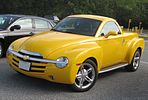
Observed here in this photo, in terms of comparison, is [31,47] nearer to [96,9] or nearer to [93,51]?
[93,51]

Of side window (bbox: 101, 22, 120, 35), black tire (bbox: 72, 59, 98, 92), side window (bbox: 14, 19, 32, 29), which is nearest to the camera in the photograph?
black tire (bbox: 72, 59, 98, 92)

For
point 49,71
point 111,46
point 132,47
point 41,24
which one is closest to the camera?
point 49,71

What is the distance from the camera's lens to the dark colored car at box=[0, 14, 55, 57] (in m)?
10.8

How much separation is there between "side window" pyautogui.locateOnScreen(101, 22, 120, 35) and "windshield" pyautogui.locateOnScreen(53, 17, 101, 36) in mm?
192

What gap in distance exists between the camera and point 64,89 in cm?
742

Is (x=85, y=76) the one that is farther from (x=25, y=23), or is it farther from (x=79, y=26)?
(x=25, y=23)

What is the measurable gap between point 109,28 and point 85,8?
25.3 meters

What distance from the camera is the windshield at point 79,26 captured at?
840 cm

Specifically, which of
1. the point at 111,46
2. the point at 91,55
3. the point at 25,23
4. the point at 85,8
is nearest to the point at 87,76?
the point at 91,55

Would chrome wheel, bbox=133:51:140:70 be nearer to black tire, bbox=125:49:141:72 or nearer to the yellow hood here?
black tire, bbox=125:49:141:72

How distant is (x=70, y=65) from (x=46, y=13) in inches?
1147

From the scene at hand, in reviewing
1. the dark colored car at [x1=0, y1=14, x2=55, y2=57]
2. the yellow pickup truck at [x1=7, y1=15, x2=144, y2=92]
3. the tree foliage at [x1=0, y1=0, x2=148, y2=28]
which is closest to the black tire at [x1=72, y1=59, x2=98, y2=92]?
the yellow pickup truck at [x1=7, y1=15, x2=144, y2=92]

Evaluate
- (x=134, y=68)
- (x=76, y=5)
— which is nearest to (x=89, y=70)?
(x=134, y=68)

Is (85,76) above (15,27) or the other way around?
the other way around
